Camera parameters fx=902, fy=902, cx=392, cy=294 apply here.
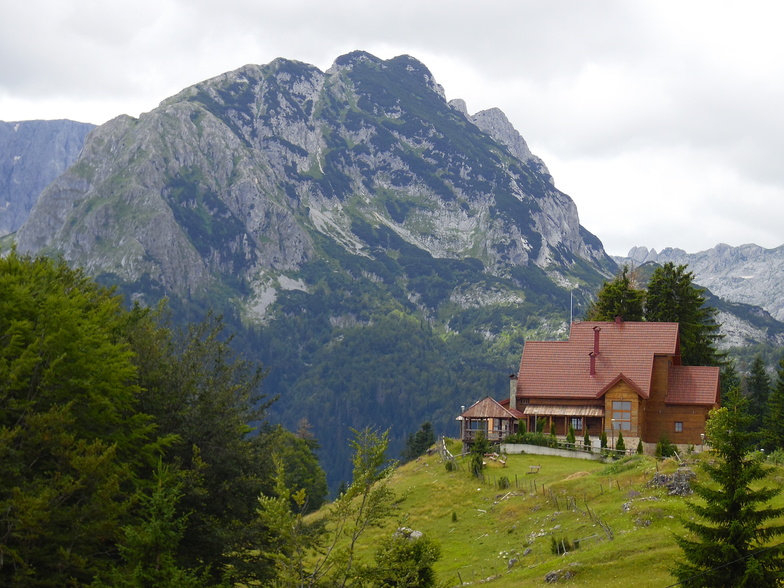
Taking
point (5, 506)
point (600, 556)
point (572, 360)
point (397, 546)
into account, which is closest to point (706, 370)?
point (572, 360)

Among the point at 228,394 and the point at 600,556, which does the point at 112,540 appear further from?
the point at 600,556

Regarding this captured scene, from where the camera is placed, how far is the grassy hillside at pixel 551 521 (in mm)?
39656

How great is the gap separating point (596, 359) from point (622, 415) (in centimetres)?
599

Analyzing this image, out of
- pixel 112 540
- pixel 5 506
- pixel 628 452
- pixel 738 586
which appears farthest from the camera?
pixel 628 452

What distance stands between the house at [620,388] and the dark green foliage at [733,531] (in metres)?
46.0

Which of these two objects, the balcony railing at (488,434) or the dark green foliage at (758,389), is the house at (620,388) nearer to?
the balcony railing at (488,434)

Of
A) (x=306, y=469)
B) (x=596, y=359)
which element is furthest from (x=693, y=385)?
(x=306, y=469)

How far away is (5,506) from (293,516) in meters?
10.9

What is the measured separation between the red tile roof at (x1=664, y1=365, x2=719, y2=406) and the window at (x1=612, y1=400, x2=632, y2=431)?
12.6 feet

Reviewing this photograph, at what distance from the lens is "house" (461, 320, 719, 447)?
77.6 metres

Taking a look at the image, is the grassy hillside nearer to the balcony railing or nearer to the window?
the balcony railing

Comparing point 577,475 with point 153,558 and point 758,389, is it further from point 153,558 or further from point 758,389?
point 758,389

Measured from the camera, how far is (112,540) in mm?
38125

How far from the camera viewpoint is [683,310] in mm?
90875
